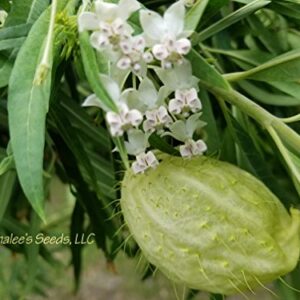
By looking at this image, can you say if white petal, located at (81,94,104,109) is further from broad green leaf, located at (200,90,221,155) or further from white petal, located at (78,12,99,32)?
broad green leaf, located at (200,90,221,155)

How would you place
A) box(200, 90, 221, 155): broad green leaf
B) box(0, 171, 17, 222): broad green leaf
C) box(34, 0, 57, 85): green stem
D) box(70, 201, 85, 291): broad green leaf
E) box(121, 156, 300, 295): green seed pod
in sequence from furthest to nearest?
→ box(70, 201, 85, 291): broad green leaf, box(0, 171, 17, 222): broad green leaf, box(200, 90, 221, 155): broad green leaf, box(121, 156, 300, 295): green seed pod, box(34, 0, 57, 85): green stem

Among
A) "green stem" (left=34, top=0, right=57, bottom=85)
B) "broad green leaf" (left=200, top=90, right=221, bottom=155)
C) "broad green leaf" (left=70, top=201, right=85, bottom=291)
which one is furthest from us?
"broad green leaf" (left=70, top=201, right=85, bottom=291)

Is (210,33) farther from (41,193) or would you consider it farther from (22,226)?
(22,226)

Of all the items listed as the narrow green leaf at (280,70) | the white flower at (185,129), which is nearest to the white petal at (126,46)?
the white flower at (185,129)

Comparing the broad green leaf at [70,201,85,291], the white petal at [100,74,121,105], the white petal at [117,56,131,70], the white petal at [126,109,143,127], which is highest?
the white petal at [117,56,131,70]

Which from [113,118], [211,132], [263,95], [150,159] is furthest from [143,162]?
[263,95]

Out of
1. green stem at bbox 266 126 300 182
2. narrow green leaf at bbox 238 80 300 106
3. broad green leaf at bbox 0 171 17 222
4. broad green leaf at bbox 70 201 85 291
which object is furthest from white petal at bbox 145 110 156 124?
broad green leaf at bbox 70 201 85 291

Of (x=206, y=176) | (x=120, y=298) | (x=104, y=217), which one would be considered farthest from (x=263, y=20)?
(x=120, y=298)
